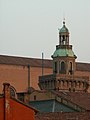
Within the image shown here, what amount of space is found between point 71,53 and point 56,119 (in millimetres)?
26384

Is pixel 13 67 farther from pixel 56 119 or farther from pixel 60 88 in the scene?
pixel 56 119

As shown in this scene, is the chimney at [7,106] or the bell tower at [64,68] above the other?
the bell tower at [64,68]

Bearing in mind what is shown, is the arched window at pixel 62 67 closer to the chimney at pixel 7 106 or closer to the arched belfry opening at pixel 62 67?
the arched belfry opening at pixel 62 67

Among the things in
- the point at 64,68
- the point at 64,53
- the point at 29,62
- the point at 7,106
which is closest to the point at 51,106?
the point at 7,106

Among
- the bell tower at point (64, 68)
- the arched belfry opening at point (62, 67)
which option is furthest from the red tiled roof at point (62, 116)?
the arched belfry opening at point (62, 67)

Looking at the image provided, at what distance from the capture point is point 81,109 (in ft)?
165

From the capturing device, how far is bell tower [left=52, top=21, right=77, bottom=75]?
224 ft

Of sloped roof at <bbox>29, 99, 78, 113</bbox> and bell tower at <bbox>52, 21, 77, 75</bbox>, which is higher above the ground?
bell tower at <bbox>52, 21, 77, 75</bbox>

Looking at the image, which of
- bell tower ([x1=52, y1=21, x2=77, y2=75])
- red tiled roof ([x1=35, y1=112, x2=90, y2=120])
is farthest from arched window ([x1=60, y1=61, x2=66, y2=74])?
red tiled roof ([x1=35, y1=112, x2=90, y2=120])

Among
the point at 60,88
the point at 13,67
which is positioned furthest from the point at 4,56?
the point at 60,88

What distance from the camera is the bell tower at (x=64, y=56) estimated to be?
224 ft

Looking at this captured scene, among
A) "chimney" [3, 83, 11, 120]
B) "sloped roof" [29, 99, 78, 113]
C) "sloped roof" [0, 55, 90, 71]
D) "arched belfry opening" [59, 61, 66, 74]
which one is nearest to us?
"chimney" [3, 83, 11, 120]

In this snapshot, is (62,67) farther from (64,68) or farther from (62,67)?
(64,68)

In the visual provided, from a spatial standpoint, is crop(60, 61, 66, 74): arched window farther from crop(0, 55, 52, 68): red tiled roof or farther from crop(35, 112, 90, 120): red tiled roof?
crop(35, 112, 90, 120): red tiled roof
